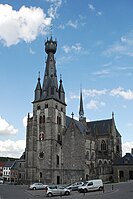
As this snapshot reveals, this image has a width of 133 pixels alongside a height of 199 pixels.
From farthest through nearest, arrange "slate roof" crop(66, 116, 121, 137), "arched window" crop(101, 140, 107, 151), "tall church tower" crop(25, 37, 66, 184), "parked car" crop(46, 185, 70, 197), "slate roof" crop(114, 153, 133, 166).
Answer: "arched window" crop(101, 140, 107, 151)
"slate roof" crop(66, 116, 121, 137)
"slate roof" crop(114, 153, 133, 166)
"tall church tower" crop(25, 37, 66, 184)
"parked car" crop(46, 185, 70, 197)

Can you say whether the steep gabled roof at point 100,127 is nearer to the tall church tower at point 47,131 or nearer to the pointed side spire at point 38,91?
the tall church tower at point 47,131

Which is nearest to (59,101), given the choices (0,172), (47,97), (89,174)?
(47,97)

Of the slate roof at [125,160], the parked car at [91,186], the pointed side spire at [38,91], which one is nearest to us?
the parked car at [91,186]

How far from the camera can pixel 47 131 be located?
6756cm

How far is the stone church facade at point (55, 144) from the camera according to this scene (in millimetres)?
65500

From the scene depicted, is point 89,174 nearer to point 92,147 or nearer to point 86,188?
point 92,147

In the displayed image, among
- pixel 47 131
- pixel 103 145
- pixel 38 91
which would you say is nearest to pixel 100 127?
pixel 103 145

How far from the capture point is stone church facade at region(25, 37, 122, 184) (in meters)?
65.5

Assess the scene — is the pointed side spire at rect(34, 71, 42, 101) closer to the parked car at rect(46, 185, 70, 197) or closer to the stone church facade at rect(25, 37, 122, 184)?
the stone church facade at rect(25, 37, 122, 184)

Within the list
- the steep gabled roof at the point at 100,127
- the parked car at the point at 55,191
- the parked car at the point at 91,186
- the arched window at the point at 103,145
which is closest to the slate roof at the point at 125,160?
the arched window at the point at 103,145

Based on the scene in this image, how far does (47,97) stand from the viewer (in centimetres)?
6969

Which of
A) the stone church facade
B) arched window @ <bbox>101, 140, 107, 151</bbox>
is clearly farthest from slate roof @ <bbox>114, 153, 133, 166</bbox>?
arched window @ <bbox>101, 140, 107, 151</bbox>

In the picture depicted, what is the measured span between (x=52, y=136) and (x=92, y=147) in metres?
11.7

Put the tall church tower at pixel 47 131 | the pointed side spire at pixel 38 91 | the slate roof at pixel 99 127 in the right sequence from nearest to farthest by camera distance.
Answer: the tall church tower at pixel 47 131 → the pointed side spire at pixel 38 91 → the slate roof at pixel 99 127
